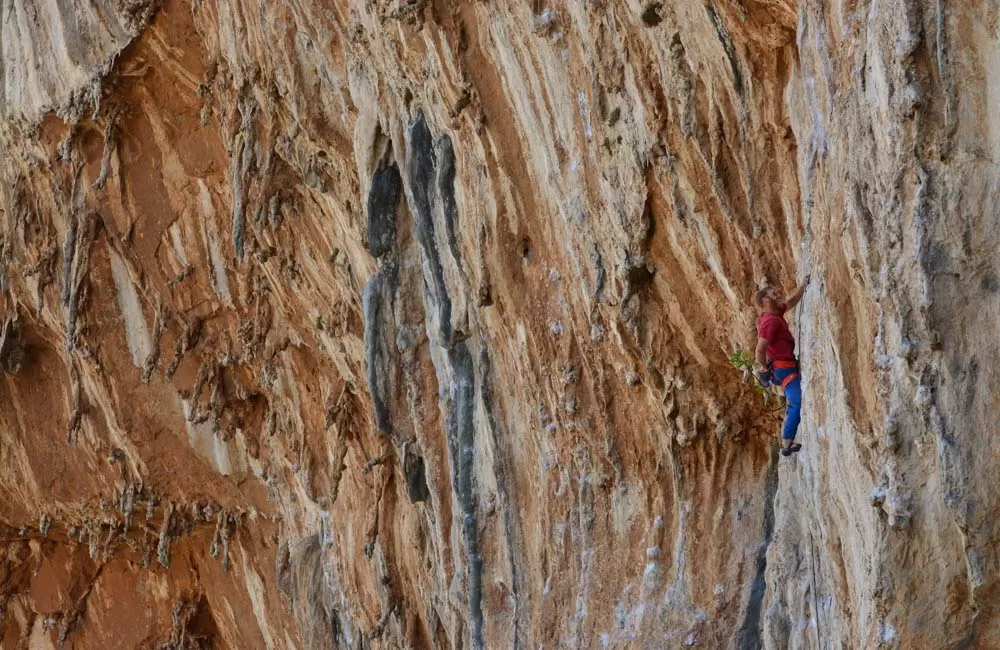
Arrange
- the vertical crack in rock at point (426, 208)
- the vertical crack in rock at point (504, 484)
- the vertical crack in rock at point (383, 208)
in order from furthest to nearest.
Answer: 1. the vertical crack in rock at point (383, 208)
2. the vertical crack in rock at point (426, 208)
3. the vertical crack in rock at point (504, 484)

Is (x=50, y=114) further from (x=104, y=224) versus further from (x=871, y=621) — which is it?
(x=871, y=621)

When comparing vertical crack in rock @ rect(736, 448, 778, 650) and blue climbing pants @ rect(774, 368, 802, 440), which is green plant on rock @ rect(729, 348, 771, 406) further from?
blue climbing pants @ rect(774, 368, 802, 440)

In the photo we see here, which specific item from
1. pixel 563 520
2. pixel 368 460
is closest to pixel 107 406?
pixel 368 460

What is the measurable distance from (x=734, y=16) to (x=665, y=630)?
4.09m

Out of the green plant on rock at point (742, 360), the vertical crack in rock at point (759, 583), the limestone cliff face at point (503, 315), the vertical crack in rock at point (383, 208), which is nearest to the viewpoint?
the limestone cliff face at point (503, 315)

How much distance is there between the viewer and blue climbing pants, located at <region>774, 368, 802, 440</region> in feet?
21.6

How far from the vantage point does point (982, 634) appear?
4.71 meters

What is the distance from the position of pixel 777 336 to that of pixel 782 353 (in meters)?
0.11

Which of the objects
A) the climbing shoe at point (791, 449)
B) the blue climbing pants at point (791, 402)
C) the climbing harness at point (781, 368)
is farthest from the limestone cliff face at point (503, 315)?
the climbing harness at point (781, 368)

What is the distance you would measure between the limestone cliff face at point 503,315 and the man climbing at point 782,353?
8.5 inches

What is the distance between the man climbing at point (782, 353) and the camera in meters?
6.57

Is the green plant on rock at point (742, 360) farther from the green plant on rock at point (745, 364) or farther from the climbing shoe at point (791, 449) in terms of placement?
the climbing shoe at point (791, 449)

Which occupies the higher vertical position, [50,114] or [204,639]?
[50,114]

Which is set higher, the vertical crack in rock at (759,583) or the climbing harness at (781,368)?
the climbing harness at (781,368)
